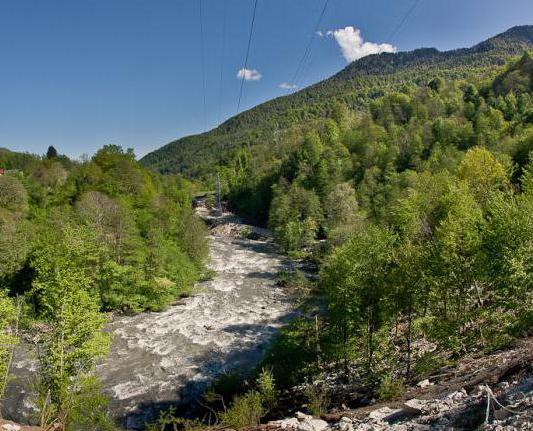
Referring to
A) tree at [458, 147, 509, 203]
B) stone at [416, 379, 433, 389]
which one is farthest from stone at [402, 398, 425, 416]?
tree at [458, 147, 509, 203]

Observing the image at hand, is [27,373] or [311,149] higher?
[311,149]

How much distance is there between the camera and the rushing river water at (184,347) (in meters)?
25.4

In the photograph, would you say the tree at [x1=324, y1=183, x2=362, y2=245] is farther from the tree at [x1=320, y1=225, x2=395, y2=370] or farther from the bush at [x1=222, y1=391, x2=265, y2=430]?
the bush at [x1=222, y1=391, x2=265, y2=430]

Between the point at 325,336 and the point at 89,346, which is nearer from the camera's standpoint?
the point at 89,346

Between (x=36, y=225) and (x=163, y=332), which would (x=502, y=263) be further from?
(x=36, y=225)

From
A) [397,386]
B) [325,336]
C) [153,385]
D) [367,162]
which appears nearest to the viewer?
[397,386]

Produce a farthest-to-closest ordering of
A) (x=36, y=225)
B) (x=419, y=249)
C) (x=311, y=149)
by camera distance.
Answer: (x=311, y=149), (x=36, y=225), (x=419, y=249)

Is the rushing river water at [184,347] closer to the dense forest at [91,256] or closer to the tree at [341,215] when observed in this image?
the dense forest at [91,256]

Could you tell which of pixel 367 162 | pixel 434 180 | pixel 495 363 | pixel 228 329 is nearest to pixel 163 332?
pixel 228 329

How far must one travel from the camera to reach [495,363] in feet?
52.0

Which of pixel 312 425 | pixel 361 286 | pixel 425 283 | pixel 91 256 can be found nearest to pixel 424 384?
pixel 425 283

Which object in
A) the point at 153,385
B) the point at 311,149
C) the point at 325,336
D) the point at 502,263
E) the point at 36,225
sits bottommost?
the point at 153,385

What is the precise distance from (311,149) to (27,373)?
74004 millimetres

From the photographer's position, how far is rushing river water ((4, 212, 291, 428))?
2542 cm
